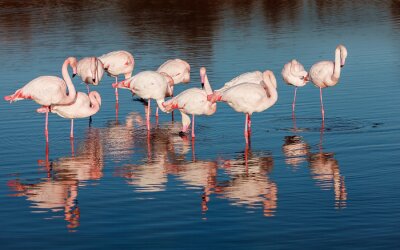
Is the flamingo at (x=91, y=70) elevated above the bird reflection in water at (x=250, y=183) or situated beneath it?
elevated above

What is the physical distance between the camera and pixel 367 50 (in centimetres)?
2470

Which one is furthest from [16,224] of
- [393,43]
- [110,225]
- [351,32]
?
[351,32]

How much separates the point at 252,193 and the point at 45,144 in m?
4.64

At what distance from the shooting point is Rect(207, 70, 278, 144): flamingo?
14625 millimetres

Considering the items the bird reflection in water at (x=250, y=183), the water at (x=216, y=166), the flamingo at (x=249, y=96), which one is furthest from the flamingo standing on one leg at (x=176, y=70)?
the bird reflection in water at (x=250, y=183)

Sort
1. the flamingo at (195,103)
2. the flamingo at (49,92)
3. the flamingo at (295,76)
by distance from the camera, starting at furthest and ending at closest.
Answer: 1. the flamingo at (295,76)
2. the flamingo at (195,103)
3. the flamingo at (49,92)

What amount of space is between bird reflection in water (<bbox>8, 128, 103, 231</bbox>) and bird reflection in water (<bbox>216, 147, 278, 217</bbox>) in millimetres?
1778

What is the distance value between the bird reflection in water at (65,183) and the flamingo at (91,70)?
4166mm

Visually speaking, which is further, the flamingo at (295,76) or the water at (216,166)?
the flamingo at (295,76)

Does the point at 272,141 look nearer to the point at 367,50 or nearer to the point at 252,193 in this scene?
the point at 252,193

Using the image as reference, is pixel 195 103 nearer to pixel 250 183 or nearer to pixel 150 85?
pixel 150 85

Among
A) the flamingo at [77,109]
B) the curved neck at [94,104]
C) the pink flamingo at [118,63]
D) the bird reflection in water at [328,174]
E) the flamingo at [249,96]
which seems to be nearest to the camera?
the bird reflection in water at [328,174]

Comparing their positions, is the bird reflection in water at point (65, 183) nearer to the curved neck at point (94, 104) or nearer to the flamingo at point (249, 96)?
the curved neck at point (94, 104)

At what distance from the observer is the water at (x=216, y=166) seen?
9648 millimetres
